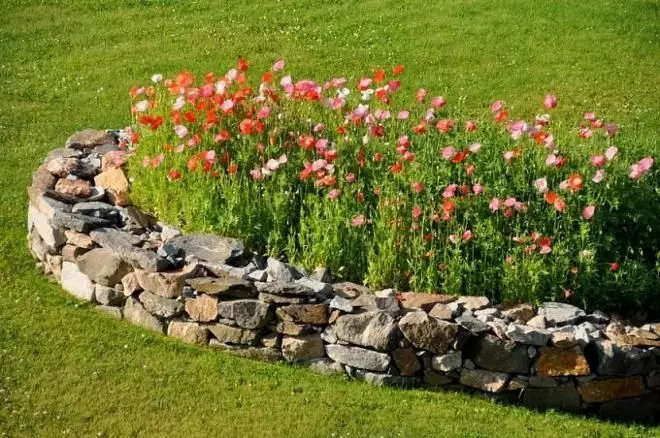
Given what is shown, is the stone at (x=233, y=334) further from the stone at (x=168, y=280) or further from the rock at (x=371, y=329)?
the rock at (x=371, y=329)

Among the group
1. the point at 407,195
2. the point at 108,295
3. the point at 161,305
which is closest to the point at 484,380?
the point at 407,195

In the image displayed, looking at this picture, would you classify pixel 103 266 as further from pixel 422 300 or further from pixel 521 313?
pixel 521 313

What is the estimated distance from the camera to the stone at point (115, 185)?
8.15 meters

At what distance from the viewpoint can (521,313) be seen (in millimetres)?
A: 6680


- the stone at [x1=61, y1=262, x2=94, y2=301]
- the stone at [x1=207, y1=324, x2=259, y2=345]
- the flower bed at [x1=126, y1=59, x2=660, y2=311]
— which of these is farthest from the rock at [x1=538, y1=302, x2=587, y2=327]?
the stone at [x1=61, y1=262, x2=94, y2=301]

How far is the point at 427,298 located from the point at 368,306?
41 centimetres

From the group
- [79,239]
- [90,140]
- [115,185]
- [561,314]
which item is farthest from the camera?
[90,140]

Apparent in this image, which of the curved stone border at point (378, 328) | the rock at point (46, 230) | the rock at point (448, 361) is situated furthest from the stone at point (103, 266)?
the rock at point (448, 361)

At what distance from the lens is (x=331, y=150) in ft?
24.7

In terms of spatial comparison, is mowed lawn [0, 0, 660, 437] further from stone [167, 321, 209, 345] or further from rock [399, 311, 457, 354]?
rock [399, 311, 457, 354]

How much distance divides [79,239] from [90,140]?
6.65 feet

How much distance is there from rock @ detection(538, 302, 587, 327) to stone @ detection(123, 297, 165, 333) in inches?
102

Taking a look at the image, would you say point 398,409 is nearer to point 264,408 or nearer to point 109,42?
point 264,408

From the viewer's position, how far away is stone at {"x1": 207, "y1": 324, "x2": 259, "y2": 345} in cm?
681
